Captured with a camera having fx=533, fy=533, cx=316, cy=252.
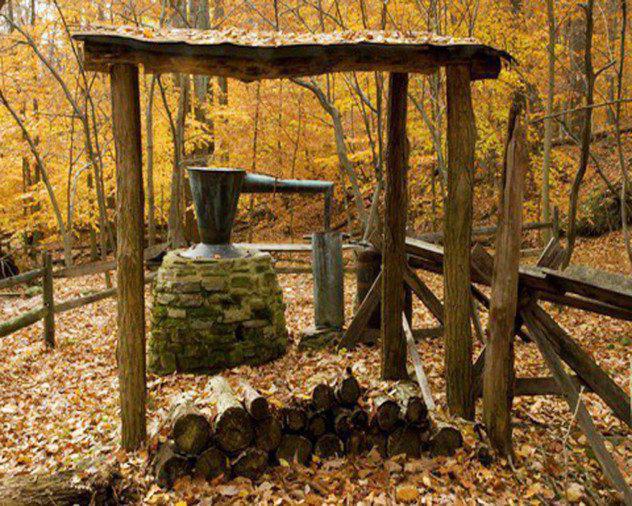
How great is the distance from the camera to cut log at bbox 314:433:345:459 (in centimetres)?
390

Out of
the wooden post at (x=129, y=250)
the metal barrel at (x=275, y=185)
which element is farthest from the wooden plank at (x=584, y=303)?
the metal barrel at (x=275, y=185)

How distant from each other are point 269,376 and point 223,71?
11.2 feet

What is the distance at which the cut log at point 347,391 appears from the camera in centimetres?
393

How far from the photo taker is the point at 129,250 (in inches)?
157

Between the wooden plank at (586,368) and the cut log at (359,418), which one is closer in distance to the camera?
the wooden plank at (586,368)

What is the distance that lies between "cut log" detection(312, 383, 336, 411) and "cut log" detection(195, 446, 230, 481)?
0.75 metres

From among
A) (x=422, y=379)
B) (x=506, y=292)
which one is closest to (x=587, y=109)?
(x=506, y=292)

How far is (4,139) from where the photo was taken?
14242mm

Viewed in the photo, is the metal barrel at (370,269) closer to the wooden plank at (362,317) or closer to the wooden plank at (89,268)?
the wooden plank at (362,317)

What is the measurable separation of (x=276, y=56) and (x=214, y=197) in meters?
2.87

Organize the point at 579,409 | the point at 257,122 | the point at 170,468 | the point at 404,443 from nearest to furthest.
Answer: the point at 170,468 < the point at 579,409 < the point at 404,443 < the point at 257,122

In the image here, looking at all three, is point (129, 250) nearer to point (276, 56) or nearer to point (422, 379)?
point (276, 56)

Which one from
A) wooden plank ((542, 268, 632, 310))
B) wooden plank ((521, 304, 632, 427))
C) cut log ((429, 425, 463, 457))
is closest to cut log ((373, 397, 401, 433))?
cut log ((429, 425, 463, 457))

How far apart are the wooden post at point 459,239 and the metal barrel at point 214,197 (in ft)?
9.90
